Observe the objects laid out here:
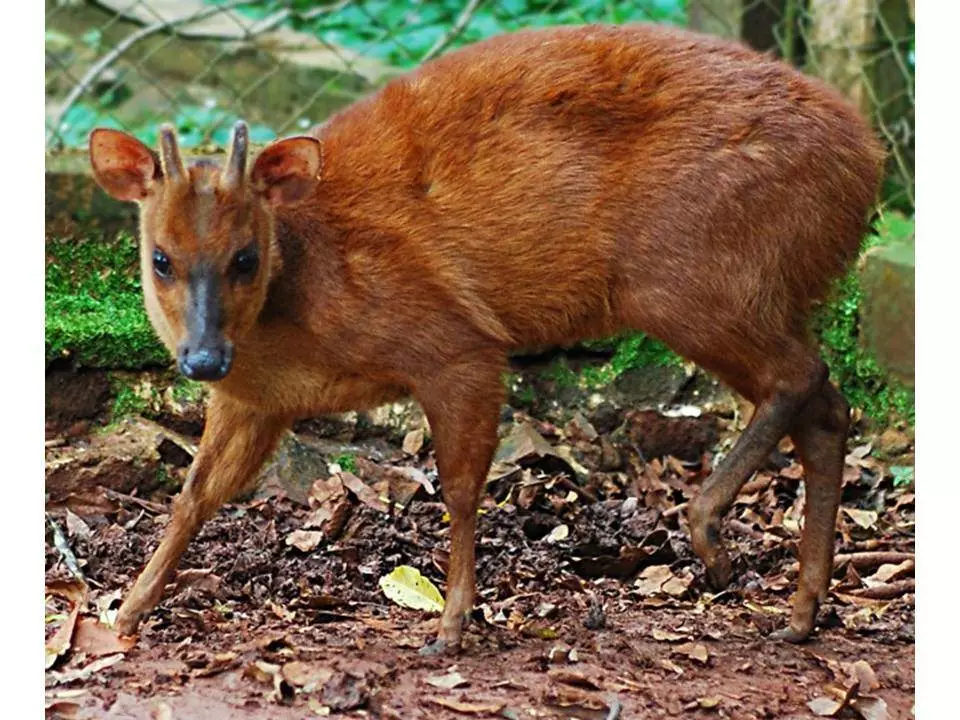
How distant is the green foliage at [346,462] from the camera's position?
7164 mm

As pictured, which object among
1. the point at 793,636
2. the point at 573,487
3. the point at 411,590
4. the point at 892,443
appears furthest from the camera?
the point at 892,443

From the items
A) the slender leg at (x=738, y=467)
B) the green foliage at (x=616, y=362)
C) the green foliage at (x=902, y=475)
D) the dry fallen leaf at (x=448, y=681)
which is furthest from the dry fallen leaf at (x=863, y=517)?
the dry fallen leaf at (x=448, y=681)

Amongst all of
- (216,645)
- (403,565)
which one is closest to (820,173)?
(403,565)

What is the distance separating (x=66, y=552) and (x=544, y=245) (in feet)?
6.99

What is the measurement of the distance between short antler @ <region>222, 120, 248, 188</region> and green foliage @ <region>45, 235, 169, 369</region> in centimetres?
Answer: 213

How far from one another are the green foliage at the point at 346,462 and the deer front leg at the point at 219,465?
1193 millimetres

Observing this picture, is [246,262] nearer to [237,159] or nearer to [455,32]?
[237,159]

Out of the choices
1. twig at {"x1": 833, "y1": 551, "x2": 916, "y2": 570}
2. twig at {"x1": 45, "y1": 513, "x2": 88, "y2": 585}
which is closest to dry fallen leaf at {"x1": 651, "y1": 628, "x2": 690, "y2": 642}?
twig at {"x1": 833, "y1": 551, "x2": 916, "y2": 570}

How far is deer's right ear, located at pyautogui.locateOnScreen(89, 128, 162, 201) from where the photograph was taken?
5.27 metres

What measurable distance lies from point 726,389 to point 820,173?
88.7 inches

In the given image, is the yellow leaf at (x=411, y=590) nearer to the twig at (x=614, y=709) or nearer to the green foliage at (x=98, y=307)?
the twig at (x=614, y=709)

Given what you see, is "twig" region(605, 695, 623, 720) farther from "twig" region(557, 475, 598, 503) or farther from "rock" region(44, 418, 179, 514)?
"rock" region(44, 418, 179, 514)

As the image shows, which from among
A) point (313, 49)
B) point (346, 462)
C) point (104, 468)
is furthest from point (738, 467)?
point (313, 49)

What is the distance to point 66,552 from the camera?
6203 millimetres
